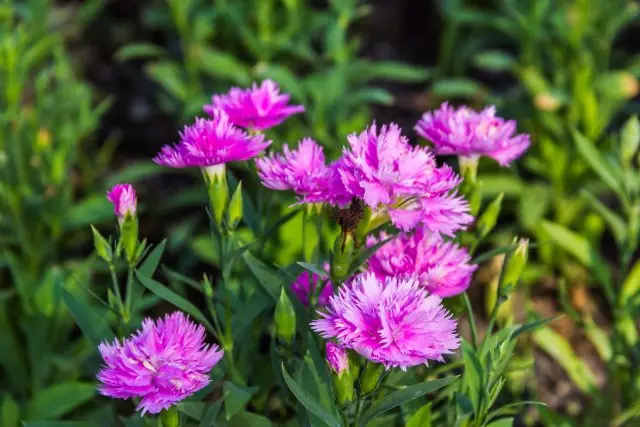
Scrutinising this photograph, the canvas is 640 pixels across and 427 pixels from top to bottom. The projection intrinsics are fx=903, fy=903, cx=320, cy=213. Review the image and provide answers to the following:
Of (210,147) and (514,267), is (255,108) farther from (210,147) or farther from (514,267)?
(514,267)

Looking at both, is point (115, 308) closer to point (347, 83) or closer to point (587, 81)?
point (347, 83)

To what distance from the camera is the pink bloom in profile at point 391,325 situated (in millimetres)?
860

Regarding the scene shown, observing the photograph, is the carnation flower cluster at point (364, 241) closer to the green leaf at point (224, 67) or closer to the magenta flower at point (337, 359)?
the magenta flower at point (337, 359)

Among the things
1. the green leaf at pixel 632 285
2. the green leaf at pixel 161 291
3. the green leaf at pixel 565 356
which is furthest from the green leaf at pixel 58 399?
the green leaf at pixel 632 285

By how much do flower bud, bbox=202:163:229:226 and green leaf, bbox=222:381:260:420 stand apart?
208 mm

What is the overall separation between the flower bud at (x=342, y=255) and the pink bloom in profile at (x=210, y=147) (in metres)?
0.14

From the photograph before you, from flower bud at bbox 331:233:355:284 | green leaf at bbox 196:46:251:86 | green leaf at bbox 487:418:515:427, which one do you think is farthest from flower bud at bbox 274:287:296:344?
green leaf at bbox 196:46:251:86

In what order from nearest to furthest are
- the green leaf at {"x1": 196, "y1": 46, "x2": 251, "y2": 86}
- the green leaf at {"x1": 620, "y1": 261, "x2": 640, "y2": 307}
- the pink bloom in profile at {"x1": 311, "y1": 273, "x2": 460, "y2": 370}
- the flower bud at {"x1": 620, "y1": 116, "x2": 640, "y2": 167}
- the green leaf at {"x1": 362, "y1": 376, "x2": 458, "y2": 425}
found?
the pink bloom in profile at {"x1": 311, "y1": 273, "x2": 460, "y2": 370}, the green leaf at {"x1": 362, "y1": 376, "x2": 458, "y2": 425}, the flower bud at {"x1": 620, "y1": 116, "x2": 640, "y2": 167}, the green leaf at {"x1": 620, "y1": 261, "x2": 640, "y2": 307}, the green leaf at {"x1": 196, "y1": 46, "x2": 251, "y2": 86}

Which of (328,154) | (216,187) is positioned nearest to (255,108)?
(216,187)

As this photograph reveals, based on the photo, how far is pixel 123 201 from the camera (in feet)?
3.40

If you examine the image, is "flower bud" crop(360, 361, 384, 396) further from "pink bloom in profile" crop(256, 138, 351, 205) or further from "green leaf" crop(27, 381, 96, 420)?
"green leaf" crop(27, 381, 96, 420)

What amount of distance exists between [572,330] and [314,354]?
1286 millimetres

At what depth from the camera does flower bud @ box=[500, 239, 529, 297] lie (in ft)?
3.61

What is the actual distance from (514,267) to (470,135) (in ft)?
0.56
